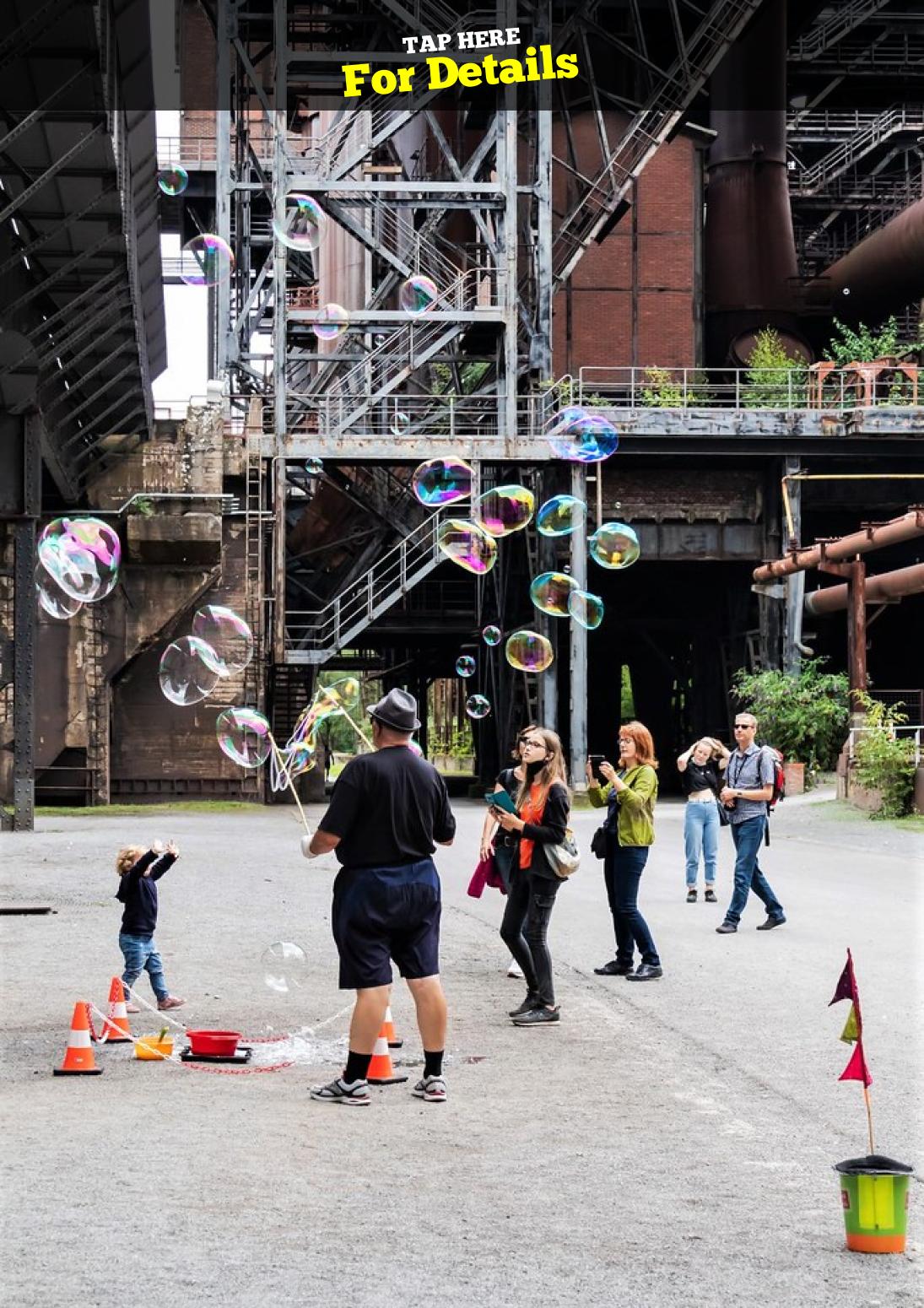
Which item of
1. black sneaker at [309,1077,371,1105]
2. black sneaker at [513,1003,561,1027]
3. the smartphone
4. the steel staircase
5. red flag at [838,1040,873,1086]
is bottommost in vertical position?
black sneaker at [513,1003,561,1027]

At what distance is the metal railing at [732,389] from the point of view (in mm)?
40625

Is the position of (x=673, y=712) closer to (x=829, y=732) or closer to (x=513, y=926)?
(x=829, y=732)

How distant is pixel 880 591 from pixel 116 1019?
27932 millimetres

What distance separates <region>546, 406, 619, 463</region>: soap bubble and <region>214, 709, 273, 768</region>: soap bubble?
799cm

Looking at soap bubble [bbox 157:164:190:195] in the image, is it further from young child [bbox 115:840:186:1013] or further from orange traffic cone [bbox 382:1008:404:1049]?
orange traffic cone [bbox 382:1008:404:1049]

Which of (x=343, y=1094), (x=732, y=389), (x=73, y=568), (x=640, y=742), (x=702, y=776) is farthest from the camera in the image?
(x=732, y=389)

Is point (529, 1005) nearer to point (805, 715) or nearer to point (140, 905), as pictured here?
point (140, 905)

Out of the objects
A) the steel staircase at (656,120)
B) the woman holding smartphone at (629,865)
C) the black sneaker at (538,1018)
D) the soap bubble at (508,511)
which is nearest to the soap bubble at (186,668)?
the soap bubble at (508,511)

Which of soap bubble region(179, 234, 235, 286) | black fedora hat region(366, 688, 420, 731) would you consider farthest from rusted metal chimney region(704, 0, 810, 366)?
black fedora hat region(366, 688, 420, 731)

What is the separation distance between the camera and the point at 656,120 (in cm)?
4212

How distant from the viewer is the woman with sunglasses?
39.1 ft

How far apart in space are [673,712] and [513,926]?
145ft

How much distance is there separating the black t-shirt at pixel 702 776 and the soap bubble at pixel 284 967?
6.48 metres

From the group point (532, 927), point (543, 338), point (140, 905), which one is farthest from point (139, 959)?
point (543, 338)
